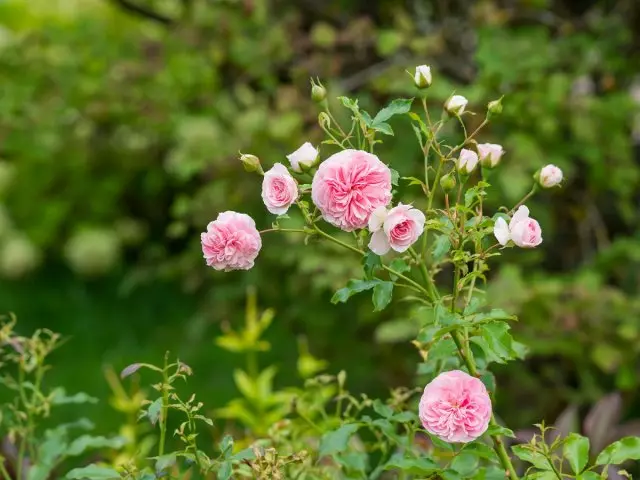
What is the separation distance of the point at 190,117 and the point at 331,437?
1836 millimetres

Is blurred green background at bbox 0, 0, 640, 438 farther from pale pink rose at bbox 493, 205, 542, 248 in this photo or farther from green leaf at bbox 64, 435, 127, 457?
pale pink rose at bbox 493, 205, 542, 248

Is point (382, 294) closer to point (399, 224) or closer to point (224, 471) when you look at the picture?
point (399, 224)

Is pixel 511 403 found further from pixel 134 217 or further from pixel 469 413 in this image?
pixel 134 217

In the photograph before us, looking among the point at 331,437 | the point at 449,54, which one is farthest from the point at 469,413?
the point at 449,54

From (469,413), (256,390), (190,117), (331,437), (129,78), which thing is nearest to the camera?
(469,413)

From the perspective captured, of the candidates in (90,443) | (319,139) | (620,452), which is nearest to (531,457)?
(620,452)

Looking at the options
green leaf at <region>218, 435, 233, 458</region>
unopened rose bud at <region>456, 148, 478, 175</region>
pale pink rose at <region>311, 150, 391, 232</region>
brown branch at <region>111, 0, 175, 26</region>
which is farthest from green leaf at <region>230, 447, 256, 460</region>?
brown branch at <region>111, 0, 175, 26</region>

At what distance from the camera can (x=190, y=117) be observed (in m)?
3.10

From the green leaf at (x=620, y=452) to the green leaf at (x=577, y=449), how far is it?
0.02 meters

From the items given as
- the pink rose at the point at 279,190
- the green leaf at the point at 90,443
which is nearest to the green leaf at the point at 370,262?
the pink rose at the point at 279,190

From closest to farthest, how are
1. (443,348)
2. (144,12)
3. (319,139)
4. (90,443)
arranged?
(443,348), (90,443), (319,139), (144,12)

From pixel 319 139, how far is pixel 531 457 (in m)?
1.75

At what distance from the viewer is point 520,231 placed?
3.76 ft

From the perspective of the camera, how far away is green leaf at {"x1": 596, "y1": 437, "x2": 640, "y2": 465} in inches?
50.4
